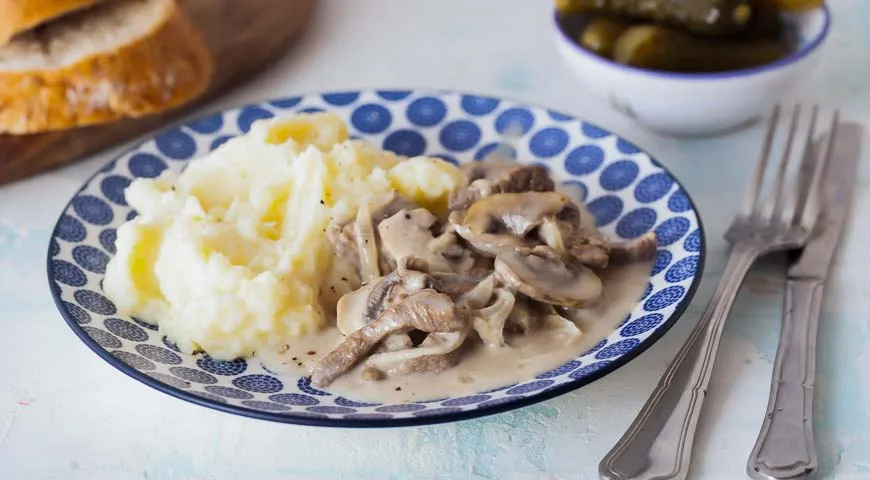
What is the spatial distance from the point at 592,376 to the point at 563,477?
0.92 feet

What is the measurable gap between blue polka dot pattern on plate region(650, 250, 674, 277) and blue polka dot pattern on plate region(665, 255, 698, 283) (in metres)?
0.04

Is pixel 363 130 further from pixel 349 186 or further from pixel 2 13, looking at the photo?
A: pixel 2 13

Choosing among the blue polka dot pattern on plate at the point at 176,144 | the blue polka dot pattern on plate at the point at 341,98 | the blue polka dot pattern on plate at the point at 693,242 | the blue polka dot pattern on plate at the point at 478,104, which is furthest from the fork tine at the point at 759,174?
the blue polka dot pattern on plate at the point at 176,144

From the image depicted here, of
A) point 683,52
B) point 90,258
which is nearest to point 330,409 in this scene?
point 90,258

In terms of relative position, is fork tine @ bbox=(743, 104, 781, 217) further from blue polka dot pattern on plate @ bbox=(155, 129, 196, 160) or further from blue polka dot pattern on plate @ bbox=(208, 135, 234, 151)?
blue polka dot pattern on plate @ bbox=(155, 129, 196, 160)

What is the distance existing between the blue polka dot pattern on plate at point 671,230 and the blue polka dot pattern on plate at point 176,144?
1.79m

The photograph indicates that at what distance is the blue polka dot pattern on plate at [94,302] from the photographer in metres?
2.68

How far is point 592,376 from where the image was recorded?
2.28 m

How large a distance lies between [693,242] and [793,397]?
1.92 ft

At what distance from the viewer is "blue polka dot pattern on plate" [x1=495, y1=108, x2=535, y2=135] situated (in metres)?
3.63

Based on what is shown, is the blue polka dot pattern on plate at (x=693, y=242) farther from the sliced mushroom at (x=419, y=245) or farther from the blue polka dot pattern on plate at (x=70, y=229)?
the blue polka dot pattern on plate at (x=70, y=229)

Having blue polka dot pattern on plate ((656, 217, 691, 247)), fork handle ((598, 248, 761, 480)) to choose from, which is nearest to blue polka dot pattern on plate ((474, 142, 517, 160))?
blue polka dot pattern on plate ((656, 217, 691, 247))

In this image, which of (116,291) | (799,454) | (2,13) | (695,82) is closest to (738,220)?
(695,82)

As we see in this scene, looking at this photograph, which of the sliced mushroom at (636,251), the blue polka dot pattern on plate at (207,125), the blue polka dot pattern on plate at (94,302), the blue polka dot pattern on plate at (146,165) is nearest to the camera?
the blue polka dot pattern on plate at (94,302)
